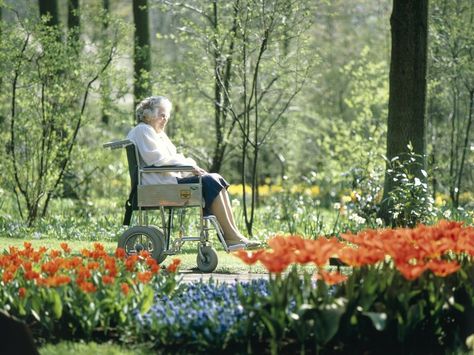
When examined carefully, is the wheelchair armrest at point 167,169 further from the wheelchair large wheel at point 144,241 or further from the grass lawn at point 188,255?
the grass lawn at point 188,255

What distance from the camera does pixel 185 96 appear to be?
17891mm

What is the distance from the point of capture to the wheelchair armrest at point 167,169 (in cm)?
763

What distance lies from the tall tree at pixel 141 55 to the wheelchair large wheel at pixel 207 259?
475 centimetres

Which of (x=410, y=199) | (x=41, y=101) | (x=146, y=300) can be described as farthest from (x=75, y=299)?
(x=41, y=101)

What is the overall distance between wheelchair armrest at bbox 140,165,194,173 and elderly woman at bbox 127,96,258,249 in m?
0.08

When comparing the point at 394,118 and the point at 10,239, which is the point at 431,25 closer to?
the point at 394,118

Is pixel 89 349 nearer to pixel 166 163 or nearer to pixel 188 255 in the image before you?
pixel 166 163

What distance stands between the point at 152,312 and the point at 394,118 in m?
5.97

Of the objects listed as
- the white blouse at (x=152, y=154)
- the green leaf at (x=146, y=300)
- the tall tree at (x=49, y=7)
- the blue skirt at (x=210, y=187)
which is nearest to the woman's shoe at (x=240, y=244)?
the blue skirt at (x=210, y=187)

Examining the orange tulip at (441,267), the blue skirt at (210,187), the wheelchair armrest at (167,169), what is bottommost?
the orange tulip at (441,267)

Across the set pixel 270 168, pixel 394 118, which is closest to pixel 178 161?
pixel 394 118

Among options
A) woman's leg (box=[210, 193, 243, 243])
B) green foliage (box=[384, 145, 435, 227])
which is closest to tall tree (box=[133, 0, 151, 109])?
green foliage (box=[384, 145, 435, 227])

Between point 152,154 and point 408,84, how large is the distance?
3281mm

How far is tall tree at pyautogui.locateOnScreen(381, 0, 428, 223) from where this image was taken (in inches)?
395
